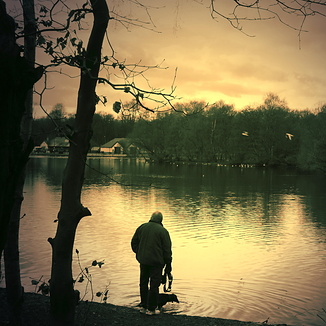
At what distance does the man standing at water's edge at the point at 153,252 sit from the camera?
25.1 ft

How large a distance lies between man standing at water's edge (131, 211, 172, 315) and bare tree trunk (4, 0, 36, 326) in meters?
2.19

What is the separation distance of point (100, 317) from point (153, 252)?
54.1 inches

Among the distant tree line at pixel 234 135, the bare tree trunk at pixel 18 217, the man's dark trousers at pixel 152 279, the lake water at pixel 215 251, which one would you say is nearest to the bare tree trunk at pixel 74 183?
the lake water at pixel 215 251

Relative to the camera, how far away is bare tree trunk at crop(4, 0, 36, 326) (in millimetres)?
5879

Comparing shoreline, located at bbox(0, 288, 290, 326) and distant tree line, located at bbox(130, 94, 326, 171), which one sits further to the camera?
distant tree line, located at bbox(130, 94, 326, 171)

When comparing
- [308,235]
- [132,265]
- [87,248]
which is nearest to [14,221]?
[132,265]

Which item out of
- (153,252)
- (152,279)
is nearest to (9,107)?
(153,252)

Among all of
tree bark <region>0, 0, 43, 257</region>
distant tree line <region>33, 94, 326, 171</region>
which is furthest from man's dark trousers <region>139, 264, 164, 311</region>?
distant tree line <region>33, 94, 326, 171</region>

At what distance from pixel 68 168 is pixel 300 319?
6419 mm

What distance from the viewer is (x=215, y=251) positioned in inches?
632

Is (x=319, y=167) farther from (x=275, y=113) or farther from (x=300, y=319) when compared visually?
(x=300, y=319)

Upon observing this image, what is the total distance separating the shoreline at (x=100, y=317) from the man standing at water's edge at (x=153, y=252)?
0.40 meters

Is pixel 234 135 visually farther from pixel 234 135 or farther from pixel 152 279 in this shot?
pixel 152 279

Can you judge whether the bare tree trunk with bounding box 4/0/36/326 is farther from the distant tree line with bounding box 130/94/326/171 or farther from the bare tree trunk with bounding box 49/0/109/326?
the distant tree line with bounding box 130/94/326/171
